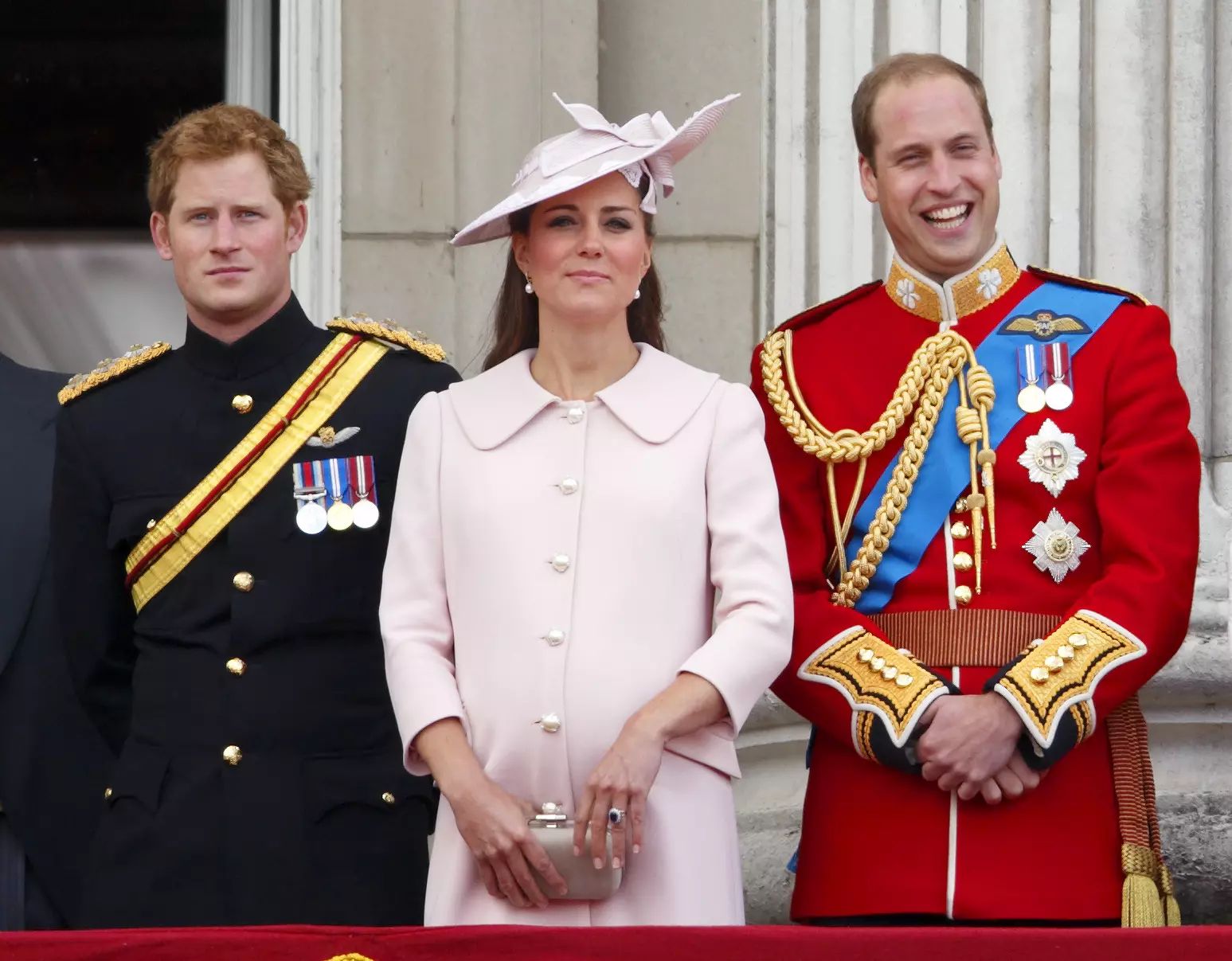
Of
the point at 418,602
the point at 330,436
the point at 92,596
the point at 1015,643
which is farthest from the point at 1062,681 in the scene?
the point at 92,596

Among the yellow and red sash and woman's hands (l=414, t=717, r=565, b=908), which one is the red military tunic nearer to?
woman's hands (l=414, t=717, r=565, b=908)

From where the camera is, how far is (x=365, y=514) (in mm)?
3428

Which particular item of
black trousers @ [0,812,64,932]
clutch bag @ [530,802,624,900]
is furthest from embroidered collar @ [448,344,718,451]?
black trousers @ [0,812,64,932]

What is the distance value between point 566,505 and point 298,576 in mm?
482

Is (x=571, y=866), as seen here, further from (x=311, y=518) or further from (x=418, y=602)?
(x=311, y=518)

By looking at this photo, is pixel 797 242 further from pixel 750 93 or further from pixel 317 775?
pixel 317 775

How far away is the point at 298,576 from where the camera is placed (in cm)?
339

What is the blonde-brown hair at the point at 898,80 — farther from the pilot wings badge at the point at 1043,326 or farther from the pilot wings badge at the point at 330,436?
the pilot wings badge at the point at 330,436

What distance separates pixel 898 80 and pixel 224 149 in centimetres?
102

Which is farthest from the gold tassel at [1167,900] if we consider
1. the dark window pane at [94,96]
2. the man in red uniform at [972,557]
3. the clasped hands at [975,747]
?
the dark window pane at [94,96]

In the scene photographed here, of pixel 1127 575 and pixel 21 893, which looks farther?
pixel 21 893

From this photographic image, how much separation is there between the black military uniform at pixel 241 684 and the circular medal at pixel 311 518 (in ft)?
0.04

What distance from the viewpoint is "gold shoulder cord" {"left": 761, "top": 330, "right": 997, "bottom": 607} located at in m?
3.37

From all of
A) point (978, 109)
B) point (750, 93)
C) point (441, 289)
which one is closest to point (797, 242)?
point (750, 93)
